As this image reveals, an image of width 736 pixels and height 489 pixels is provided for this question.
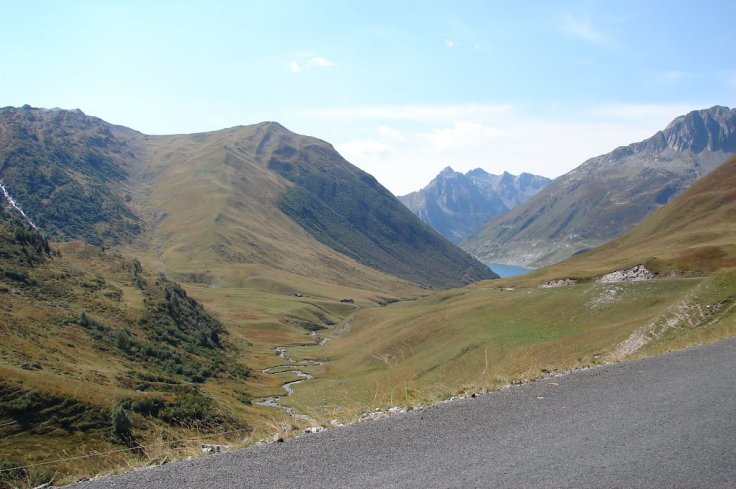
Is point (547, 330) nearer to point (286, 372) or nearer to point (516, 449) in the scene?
point (516, 449)

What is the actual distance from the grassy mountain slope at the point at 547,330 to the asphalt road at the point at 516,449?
2550 mm

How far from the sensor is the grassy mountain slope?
2191cm

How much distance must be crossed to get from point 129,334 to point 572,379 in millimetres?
75657

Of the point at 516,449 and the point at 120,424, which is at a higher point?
the point at 516,449

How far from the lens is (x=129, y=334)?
77500mm

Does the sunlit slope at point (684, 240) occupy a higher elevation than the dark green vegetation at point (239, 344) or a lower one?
higher

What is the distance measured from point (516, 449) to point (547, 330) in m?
41.3

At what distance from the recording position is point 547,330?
4862 cm

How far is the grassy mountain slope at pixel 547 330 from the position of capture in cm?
2191

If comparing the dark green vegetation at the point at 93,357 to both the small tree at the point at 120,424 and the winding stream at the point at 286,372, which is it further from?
the winding stream at the point at 286,372

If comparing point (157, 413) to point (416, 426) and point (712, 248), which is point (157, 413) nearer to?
point (416, 426)

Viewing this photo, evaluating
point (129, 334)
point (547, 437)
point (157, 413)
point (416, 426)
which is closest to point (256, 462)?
point (416, 426)

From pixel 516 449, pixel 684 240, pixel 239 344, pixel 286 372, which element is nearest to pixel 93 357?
pixel 286 372

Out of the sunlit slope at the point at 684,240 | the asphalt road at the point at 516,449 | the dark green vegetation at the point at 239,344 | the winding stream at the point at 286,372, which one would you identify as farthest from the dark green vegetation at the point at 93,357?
the sunlit slope at the point at 684,240
